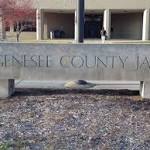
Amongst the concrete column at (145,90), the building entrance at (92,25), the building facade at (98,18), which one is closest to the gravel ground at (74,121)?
the concrete column at (145,90)

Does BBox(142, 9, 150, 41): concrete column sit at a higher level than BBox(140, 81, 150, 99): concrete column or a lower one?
higher

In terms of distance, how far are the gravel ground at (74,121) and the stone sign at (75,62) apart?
45 cm

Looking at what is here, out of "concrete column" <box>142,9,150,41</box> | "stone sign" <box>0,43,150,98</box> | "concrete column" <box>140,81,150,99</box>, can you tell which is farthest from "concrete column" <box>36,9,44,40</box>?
"concrete column" <box>140,81,150,99</box>

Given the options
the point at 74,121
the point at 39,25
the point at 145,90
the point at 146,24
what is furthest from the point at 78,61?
the point at 146,24

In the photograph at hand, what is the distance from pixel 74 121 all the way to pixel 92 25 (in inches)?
1849

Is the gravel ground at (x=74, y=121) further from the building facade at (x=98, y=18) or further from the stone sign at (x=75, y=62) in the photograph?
the building facade at (x=98, y=18)

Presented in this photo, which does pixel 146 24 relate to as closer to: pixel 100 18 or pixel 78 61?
pixel 100 18

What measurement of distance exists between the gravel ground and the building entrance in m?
43.7

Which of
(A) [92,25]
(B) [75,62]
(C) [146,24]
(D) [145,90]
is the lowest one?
(D) [145,90]

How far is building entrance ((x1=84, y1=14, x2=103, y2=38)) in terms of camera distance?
2141 inches

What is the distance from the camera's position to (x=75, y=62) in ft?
34.5

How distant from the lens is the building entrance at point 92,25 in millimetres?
54375

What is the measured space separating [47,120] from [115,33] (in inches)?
1822

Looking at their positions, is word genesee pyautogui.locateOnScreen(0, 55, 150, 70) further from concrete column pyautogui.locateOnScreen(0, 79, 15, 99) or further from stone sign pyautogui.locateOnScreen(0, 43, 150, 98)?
concrete column pyautogui.locateOnScreen(0, 79, 15, 99)
